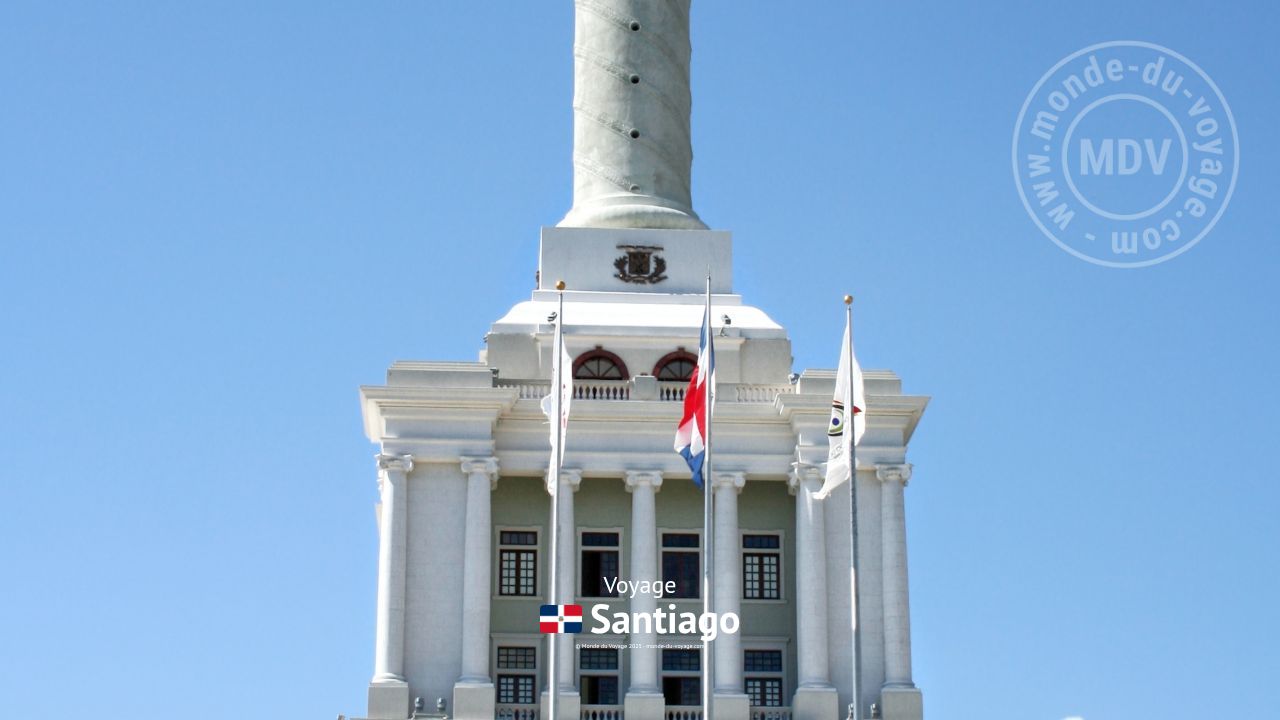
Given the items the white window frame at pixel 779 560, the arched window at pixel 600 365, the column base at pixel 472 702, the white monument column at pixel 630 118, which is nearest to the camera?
the column base at pixel 472 702

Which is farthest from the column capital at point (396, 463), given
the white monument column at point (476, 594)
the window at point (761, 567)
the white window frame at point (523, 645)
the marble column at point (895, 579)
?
the marble column at point (895, 579)

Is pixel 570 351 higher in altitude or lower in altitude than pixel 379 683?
higher

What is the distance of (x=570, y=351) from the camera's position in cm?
7194

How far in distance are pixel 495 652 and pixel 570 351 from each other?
10.3 metres

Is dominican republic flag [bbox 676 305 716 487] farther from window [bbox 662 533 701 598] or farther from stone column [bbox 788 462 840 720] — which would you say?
window [bbox 662 533 701 598]

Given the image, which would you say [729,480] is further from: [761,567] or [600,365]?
[600,365]

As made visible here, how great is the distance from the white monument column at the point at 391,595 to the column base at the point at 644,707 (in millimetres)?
6278

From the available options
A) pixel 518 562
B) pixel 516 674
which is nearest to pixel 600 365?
pixel 518 562

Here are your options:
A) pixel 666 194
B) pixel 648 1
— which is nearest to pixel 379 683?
pixel 666 194

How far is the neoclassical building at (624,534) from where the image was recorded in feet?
214

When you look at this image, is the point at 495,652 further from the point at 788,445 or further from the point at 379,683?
the point at 788,445

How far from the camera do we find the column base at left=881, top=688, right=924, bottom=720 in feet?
211

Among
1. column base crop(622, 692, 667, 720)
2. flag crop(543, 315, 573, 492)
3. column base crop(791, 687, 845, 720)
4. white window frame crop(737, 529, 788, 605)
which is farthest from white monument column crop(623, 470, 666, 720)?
flag crop(543, 315, 573, 492)

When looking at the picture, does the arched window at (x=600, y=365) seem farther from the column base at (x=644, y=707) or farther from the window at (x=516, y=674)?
the column base at (x=644, y=707)
